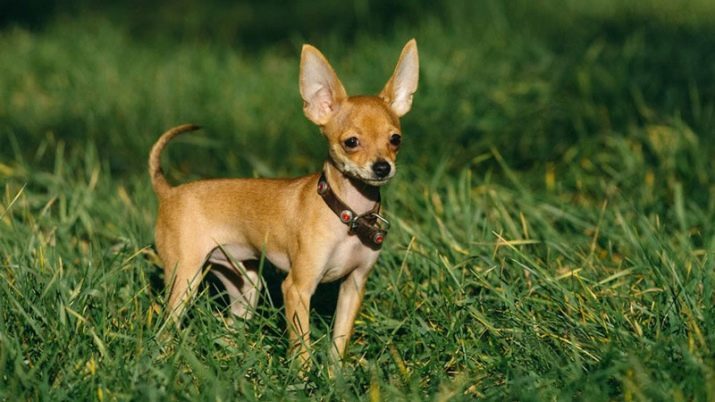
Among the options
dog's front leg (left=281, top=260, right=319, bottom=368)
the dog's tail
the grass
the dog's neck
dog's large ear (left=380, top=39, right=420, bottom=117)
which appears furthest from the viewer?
the dog's tail

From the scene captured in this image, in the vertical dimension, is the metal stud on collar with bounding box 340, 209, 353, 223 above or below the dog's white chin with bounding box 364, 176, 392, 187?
below

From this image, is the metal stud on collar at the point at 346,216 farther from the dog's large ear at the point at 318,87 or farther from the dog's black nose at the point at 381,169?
the dog's large ear at the point at 318,87

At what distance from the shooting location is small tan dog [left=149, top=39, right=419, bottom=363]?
158 inches

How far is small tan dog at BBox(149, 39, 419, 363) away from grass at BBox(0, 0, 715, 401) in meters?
0.15

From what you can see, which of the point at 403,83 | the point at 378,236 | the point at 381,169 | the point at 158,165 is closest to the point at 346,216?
the point at 378,236

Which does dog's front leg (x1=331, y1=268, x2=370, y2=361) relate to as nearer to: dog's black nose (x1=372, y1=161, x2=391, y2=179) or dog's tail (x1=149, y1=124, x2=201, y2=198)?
dog's black nose (x1=372, y1=161, x2=391, y2=179)

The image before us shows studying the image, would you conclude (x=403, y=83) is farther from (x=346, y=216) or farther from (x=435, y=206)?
(x=435, y=206)

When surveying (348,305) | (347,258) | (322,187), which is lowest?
(348,305)

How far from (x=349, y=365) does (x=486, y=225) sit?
1244 mm

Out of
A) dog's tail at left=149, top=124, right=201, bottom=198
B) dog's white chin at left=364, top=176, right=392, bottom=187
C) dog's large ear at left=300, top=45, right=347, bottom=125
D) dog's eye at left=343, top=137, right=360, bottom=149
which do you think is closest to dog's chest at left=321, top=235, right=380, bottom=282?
dog's white chin at left=364, top=176, right=392, bottom=187

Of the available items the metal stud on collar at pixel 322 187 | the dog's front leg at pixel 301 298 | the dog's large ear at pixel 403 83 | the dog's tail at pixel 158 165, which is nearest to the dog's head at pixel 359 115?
the dog's large ear at pixel 403 83

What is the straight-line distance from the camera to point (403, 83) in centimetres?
437

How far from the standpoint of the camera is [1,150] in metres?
7.01

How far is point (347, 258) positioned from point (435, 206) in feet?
5.33
